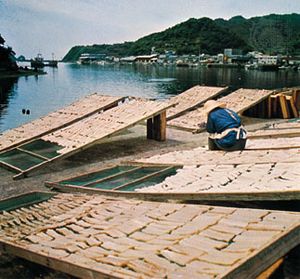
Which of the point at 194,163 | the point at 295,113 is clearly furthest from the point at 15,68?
the point at 194,163

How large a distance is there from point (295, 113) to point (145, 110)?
950cm

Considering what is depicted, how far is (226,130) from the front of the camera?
34.6ft

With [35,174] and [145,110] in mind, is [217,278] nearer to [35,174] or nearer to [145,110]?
[35,174]

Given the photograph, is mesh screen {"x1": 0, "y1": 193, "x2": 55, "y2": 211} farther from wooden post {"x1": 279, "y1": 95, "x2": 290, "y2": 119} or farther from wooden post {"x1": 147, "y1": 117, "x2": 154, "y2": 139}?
wooden post {"x1": 279, "y1": 95, "x2": 290, "y2": 119}

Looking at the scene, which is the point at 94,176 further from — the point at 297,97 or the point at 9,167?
the point at 297,97

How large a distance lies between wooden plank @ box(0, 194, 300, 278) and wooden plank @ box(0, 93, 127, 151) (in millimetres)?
6618

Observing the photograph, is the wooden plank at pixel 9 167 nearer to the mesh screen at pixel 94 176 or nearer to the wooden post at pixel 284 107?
the mesh screen at pixel 94 176

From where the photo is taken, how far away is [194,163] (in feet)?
31.7

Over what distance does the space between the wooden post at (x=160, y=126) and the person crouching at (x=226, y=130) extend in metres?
4.34

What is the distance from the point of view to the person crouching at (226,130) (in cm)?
1054

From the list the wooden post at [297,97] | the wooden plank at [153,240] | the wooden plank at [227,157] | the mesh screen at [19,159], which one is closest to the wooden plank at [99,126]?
the mesh screen at [19,159]

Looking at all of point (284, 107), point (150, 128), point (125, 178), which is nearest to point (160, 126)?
point (150, 128)

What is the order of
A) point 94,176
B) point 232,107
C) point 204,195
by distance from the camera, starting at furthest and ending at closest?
point 232,107 → point 94,176 → point 204,195

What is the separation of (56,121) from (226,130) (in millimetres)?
6990
